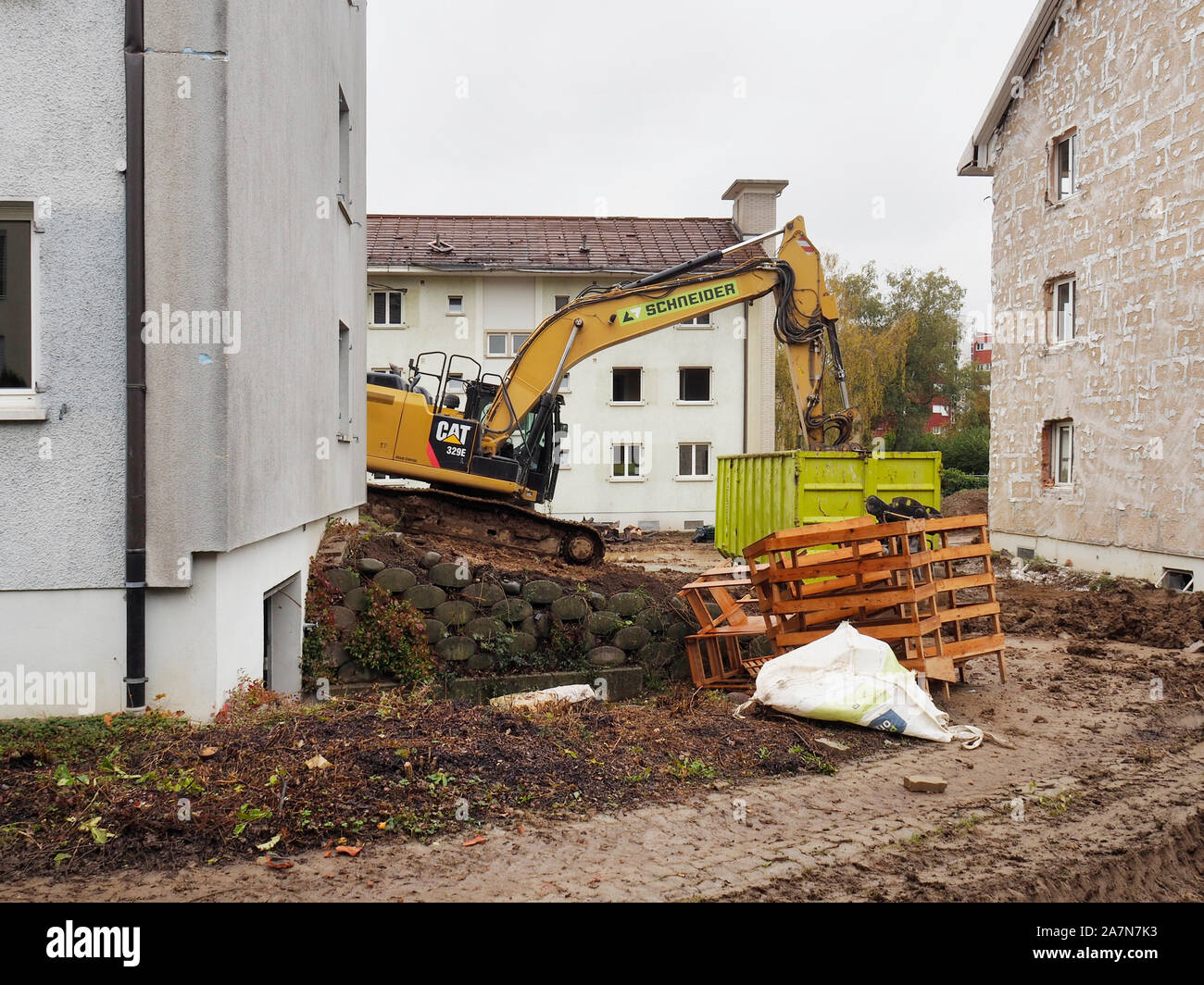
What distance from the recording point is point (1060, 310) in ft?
62.0

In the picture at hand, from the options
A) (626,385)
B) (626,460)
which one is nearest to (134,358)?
(626,460)

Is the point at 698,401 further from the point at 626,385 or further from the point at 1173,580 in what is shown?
the point at 1173,580

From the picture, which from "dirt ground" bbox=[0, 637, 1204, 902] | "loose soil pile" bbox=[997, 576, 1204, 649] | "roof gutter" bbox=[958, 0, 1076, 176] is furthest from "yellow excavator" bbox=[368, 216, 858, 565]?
"roof gutter" bbox=[958, 0, 1076, 176]

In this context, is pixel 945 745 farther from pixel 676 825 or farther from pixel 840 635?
pixel 676 825

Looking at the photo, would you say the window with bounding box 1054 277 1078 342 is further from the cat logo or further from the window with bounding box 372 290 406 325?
the window with bounding box 372 290 406 325

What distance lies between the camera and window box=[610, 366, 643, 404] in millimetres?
30250

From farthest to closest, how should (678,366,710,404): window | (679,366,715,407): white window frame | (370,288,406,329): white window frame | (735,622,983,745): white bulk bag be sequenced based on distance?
1. (678,366,710,404): window
2. (679,366,715,407): white window frame
3. (370,288,406,329): white window frame
4. (735,622,983,745): white bulk bag

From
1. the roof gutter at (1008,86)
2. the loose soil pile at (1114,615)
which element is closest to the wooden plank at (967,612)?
the loose soil pile at (1114,615)

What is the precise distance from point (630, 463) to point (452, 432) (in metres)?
16.0

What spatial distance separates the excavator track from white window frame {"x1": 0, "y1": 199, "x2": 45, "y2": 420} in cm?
816

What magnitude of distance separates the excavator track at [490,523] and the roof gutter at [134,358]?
8.10m

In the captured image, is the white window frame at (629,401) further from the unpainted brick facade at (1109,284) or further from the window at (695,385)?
the unpainted brick facade at (1109,284)

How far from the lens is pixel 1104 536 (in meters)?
16.8
